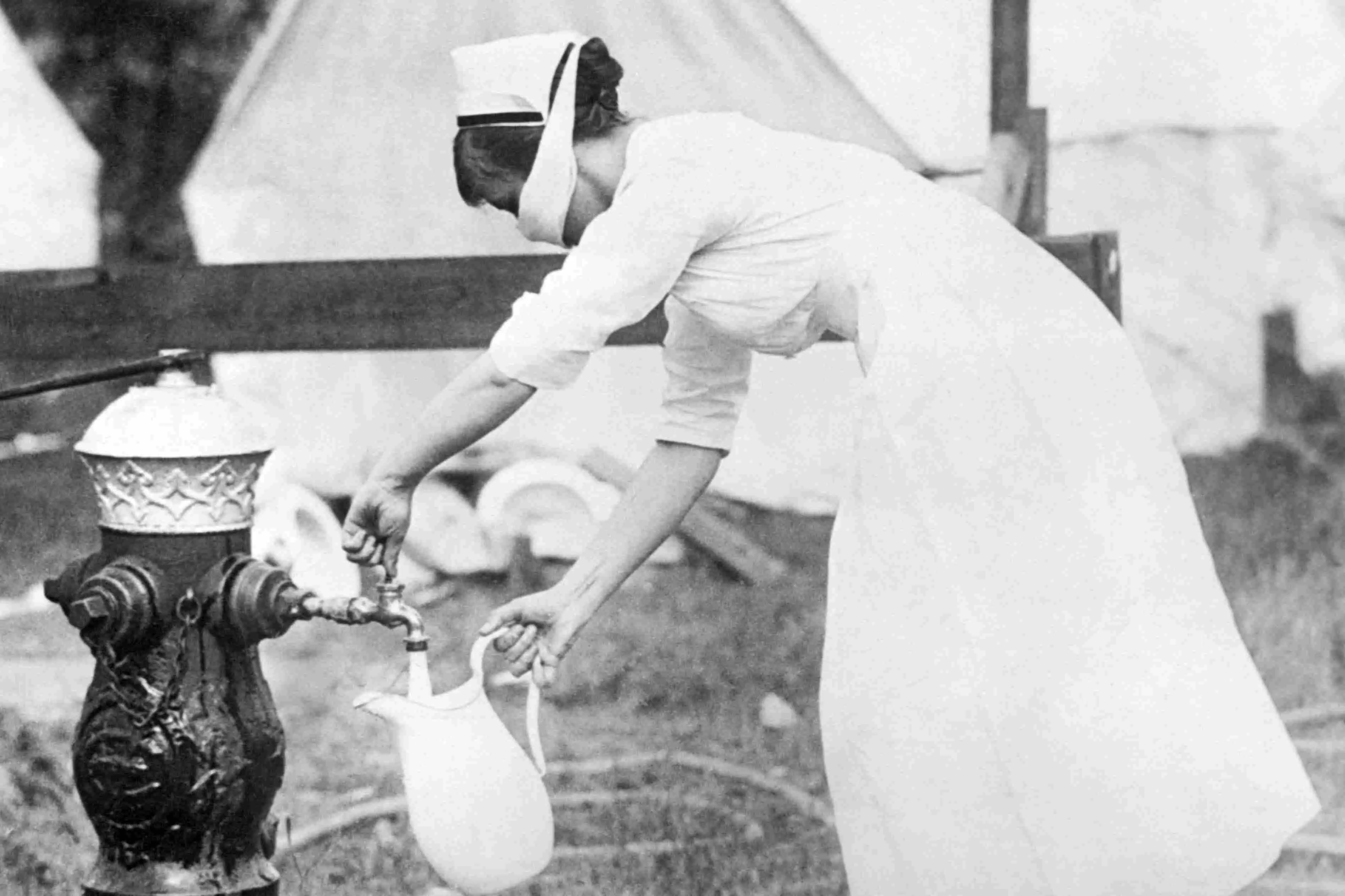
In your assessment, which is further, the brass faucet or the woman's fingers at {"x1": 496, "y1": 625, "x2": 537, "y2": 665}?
the woman's fingers at {"x1": 496, "y1": 625, "x2": 537, "y2": 665}

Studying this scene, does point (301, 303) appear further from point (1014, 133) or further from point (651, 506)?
point (1014, 133)

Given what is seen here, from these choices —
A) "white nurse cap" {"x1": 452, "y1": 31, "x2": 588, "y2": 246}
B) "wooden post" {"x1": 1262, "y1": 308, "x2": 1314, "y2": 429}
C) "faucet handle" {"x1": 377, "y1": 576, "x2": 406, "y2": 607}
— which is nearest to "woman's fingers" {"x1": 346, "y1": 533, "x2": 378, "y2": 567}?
"faucet handle" {"x1": 377, "y1": 576, "x2": 406, "y2": 607}

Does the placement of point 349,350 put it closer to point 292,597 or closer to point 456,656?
point 456,656

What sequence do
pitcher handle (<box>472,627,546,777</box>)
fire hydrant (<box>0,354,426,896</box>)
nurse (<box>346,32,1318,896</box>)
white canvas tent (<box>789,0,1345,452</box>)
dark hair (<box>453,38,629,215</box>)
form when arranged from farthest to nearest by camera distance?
white canvas tent (<box>789,0,1345,452</box>) → dark hair (<box>453,38,629,215</box>) → nurse (<box>346,32,1318,896</box>) → pitcher handle (<box>472,627,546,777</box>) → fire hydrant (<box>0,354,426,896</box>)

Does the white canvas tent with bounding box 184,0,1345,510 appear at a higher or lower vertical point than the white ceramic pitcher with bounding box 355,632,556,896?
higher

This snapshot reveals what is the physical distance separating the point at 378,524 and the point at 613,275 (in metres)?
0.45

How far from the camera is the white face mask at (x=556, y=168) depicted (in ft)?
8.68

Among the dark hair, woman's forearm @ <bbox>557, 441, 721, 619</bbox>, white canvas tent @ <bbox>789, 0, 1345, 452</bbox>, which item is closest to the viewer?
the dark hair

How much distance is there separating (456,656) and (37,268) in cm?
92

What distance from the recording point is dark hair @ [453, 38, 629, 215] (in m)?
2.68

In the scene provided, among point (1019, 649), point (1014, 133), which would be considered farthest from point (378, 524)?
point (1014, 133)

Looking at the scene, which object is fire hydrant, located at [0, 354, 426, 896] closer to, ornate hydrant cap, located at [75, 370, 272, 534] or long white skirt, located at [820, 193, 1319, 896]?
ornate hydrant cap, located at [75, 370, 272, 534]

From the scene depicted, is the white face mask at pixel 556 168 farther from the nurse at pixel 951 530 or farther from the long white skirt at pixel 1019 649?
the long white skirt at pixel 1019 649

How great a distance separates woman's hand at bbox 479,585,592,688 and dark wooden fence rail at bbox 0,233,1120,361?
0.57 meters
